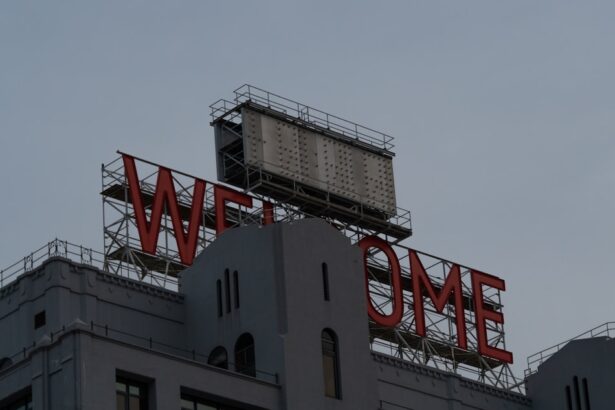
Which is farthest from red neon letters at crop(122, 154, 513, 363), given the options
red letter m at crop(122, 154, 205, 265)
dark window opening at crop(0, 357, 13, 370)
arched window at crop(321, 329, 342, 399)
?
arched window at crop(321, 329, 342, 399)

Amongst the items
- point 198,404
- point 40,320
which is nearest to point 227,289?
point 40,320

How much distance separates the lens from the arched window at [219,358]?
101m

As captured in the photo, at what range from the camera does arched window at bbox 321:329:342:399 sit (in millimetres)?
99312

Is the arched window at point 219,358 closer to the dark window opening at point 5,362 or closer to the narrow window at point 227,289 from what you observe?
the narrow window at point 227,289

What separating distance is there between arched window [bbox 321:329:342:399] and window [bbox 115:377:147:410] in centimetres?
1082

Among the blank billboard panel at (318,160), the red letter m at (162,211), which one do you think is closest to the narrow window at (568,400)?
the blank billboard panel at (318,160)

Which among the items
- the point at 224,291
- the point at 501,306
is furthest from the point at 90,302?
the point at 501,306

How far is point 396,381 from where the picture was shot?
109m

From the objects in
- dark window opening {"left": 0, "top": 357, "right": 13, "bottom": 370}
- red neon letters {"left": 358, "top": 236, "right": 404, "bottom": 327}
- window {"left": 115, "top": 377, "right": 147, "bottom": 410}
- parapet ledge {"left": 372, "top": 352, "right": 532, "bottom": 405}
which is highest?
red neon letters {"left": 358, "top": 236, "right": 404, "bottom": 327}

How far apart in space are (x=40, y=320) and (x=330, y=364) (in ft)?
46.1

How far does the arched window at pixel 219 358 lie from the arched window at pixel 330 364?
479 cm

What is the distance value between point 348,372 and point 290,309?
14.3 feet

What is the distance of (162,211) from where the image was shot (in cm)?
11381

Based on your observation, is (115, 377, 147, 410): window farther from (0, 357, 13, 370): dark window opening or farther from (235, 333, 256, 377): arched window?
(0, 357, 13, 370): dark window opening
